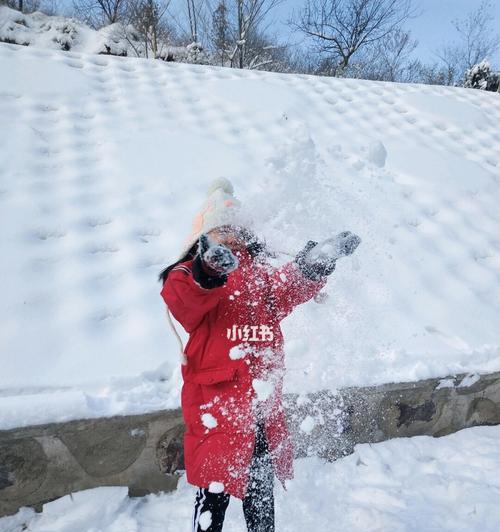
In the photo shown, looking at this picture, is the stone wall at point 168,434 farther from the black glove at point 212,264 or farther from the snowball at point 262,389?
the black glove at point 212,264

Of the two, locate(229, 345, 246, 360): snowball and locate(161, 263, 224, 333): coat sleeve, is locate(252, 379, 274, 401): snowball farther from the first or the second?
locate(161, 263, 224, 333): coat sleeve

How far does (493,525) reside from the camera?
1.72 meters

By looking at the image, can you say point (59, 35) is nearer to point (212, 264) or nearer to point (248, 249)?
point (248, 249)

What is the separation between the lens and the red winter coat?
1295 millimetres

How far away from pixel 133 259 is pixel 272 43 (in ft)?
48.1

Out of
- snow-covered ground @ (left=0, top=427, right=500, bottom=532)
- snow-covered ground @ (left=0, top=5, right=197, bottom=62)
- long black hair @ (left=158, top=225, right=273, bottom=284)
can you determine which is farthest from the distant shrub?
long black hair @ (left=158, top=225, right=273, bottom=284)

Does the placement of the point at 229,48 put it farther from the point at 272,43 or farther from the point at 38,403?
the point at 38,403

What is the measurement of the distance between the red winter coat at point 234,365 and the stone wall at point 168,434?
0.46 meters

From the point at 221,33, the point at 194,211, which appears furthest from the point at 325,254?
the point at 221,33

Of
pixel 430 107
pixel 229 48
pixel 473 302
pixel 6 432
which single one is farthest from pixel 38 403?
pixel 229 48

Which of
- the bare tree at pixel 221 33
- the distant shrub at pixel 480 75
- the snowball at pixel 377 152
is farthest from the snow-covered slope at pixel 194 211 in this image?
the bare tree at pixel 221 33

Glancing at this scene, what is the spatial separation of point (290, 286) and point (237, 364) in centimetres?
32

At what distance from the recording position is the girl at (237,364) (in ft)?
4.27

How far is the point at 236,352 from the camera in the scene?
4.46 ft
